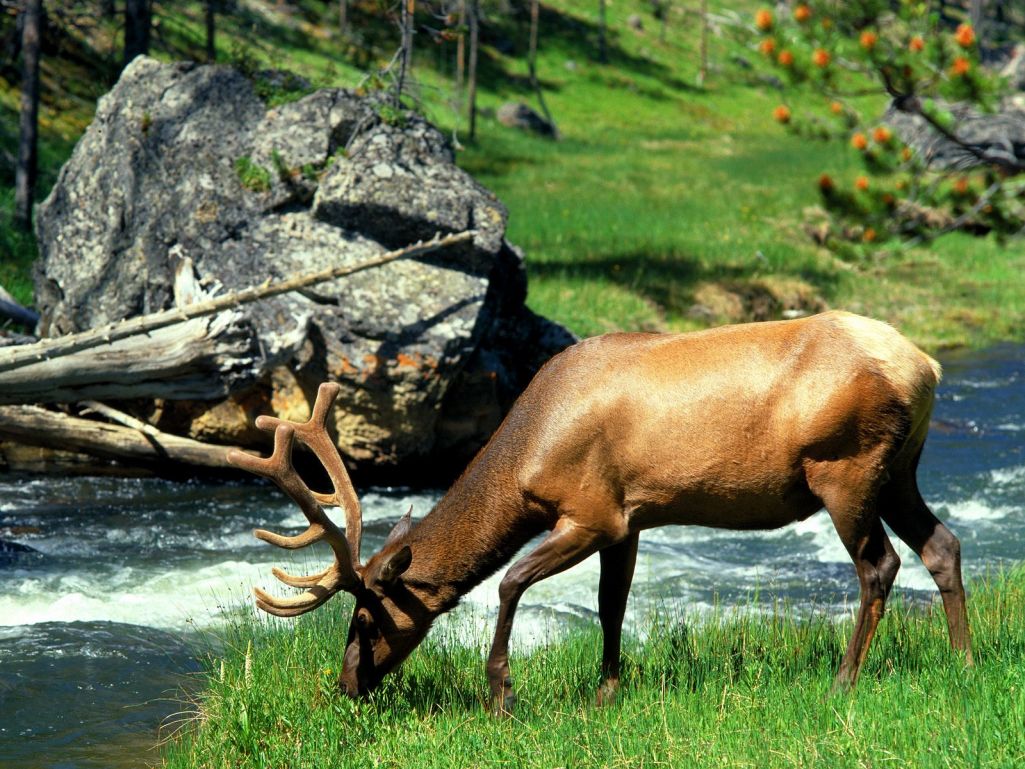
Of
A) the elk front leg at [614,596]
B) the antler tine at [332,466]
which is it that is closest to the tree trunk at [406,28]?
the antler tine at [332,466]

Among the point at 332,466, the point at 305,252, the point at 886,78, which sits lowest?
the point at 305,252

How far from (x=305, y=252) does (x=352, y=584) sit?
6323mm

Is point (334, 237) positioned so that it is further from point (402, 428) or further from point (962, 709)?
point (962, 709)

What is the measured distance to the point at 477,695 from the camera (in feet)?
19.9

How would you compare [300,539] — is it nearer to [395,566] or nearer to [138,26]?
[395,566]

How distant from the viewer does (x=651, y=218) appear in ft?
82.0

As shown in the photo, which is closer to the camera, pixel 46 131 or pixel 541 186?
pixel 46 131

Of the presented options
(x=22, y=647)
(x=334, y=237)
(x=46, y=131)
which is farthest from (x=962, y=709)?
(x=46, y=131)

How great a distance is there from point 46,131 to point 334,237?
15.0 meters

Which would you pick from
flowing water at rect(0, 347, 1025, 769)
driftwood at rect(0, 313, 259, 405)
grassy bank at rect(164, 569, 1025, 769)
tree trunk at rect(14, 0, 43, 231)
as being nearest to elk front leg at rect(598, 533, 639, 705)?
grassy bank at rect(164, 569, 1025, 769)

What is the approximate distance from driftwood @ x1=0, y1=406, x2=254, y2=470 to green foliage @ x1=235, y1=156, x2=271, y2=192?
2661mm

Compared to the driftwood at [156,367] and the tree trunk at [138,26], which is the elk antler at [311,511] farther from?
the tree trunk at [138,26]

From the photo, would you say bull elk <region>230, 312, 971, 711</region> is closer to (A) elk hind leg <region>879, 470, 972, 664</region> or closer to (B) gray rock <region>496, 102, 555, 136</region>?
(A) elk hind leg <region>879, 470, 972, 664</region>

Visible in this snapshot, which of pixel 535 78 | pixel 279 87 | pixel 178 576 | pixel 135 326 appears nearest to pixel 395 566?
pixel 178 576
